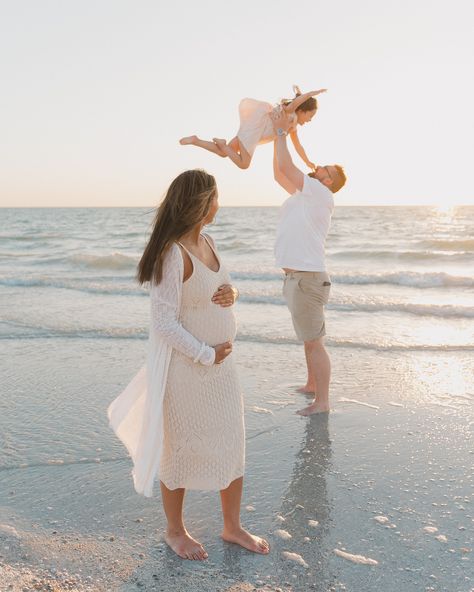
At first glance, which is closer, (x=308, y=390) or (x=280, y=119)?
(x=280, y=119)

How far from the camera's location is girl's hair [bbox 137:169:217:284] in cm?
278

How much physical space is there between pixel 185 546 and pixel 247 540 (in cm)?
30

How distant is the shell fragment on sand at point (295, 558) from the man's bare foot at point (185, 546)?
381 millimetres

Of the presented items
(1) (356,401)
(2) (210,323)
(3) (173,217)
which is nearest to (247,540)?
(2) (210,323)

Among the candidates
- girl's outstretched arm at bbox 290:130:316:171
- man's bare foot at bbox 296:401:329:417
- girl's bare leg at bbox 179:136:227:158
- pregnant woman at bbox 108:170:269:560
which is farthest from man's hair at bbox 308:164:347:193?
pregnant woman at bbox 108:170:269:560

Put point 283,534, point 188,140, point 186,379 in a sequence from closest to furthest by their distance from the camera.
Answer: point 186,379, point 283,534, point 188,140

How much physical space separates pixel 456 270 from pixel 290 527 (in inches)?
621

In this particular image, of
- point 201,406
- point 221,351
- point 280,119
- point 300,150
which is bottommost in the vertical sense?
point 201,406

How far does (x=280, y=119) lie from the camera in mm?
4477

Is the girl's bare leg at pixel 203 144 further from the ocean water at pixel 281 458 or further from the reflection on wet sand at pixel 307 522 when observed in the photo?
the reflection on wet sand at pixel 307 522

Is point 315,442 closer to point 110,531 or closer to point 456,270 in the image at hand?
point 110,531

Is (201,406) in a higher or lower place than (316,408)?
higher

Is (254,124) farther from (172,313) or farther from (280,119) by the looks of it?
(172,313)

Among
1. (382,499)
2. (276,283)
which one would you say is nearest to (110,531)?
(382,499)
